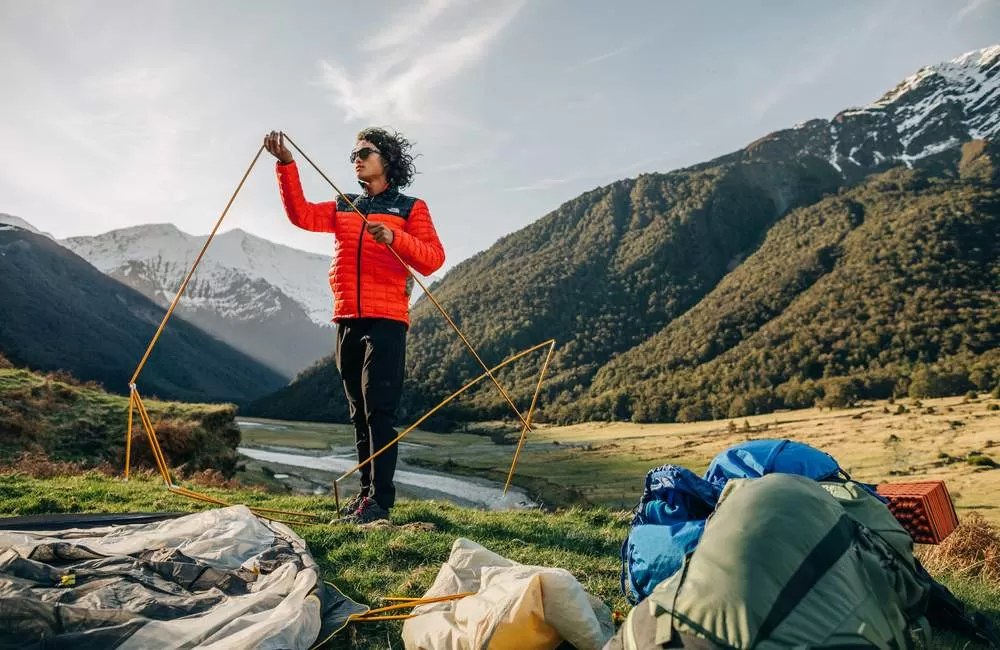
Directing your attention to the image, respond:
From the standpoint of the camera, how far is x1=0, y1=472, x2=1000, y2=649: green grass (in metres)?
3.90

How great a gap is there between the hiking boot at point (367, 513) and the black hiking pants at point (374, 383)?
2.2 inches

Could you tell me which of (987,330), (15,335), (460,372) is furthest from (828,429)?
(15,335)

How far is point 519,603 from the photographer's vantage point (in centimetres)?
254

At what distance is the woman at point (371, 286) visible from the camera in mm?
5645

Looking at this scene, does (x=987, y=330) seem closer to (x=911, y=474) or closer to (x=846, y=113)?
(x=911, y=474)

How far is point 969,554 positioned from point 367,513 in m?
6.12

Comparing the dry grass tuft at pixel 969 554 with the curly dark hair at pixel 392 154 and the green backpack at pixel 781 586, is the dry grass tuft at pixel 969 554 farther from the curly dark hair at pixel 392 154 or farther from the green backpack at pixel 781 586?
the curly dark hair at pixel 392 154

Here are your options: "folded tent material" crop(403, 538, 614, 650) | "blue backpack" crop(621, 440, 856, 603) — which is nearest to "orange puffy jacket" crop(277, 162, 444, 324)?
"blue backpack" crop(621, 440, 856, 603)

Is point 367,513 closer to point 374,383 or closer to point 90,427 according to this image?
point 374,383

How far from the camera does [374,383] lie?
564 cm

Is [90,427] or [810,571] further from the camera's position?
[90,427]

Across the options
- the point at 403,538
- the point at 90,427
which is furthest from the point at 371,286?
the point at 90,427

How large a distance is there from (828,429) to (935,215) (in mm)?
70483

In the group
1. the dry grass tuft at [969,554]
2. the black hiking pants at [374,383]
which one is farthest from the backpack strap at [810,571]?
the black hiking pants at [374,383]
